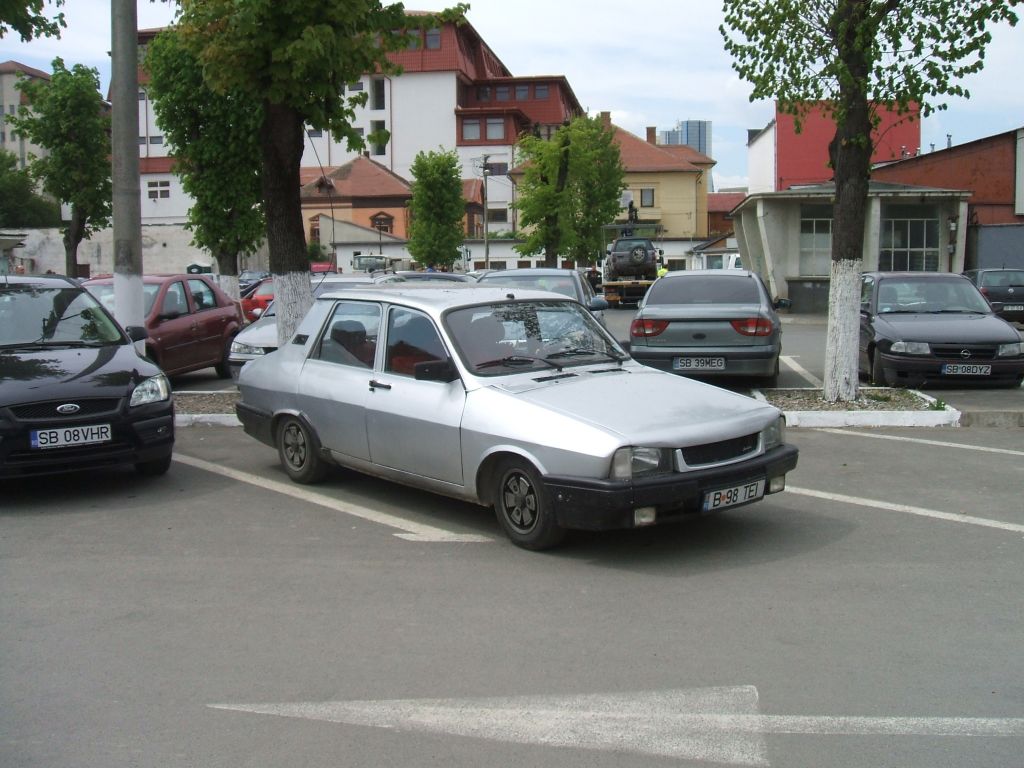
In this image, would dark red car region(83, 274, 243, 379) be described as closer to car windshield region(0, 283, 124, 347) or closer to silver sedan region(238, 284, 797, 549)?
car windshield region(0, 283, 124, 347)

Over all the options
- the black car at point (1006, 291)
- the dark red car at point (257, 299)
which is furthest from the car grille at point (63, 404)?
the black car at point (1006, 291)

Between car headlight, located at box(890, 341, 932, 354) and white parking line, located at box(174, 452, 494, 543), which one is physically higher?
car headlight, located at box(890, 341, 932, 354)

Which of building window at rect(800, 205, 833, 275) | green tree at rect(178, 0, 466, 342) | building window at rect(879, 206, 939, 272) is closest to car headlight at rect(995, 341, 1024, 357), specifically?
green tree at rect(178, 0, 466, 342)

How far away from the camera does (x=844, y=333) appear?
11.8 m

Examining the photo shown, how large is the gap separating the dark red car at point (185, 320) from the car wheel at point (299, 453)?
6.04 meters

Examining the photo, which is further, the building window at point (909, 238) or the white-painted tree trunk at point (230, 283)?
the building window at point (909, 238)

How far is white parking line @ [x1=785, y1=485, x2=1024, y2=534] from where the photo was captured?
7.05 m

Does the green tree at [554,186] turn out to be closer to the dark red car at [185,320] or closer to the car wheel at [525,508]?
the dark red car at [185,320]

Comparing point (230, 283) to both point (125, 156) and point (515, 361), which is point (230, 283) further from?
point (515, 361)

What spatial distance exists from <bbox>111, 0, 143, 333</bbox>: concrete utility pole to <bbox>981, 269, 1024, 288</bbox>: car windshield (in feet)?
74.0

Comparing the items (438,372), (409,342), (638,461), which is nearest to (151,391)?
(409,342)

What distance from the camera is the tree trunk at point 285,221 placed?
12.2 m

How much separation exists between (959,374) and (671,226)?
7179 centimetres

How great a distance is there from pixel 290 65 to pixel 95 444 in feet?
16.9
